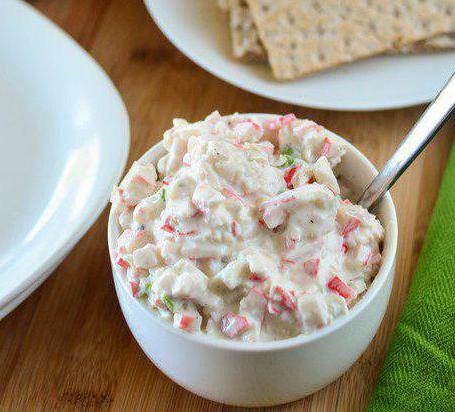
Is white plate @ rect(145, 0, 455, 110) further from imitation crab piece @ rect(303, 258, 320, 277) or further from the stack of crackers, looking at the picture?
imitation crab piece @ rect(303, 258, 320, 277)

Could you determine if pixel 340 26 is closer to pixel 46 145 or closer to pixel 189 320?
pixel 46 145

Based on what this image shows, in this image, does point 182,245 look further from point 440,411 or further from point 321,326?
point 440,411

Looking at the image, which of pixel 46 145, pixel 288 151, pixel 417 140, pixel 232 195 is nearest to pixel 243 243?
pixel 232 195

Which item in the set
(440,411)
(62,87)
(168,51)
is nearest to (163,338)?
(440,411)

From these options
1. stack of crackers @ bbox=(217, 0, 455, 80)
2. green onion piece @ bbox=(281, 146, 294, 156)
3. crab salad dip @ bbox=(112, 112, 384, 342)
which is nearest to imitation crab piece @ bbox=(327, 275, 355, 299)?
crab salad dip @ bbox=(112, 112, 384, 342)

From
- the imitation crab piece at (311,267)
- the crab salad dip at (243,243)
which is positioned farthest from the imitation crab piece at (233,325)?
the imitation crab piece at (311,267)

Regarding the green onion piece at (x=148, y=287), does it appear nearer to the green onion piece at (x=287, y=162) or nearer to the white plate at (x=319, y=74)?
the green onion piece at (x=287, y=162)
